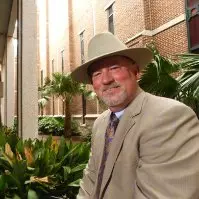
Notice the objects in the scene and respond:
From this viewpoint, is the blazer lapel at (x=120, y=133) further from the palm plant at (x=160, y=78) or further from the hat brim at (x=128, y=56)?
the palm plant at (x=160, y=78)

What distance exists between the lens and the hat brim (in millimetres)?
1776

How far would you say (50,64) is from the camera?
97.8 feet

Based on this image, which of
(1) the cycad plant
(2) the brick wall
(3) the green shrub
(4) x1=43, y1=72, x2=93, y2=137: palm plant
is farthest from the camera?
(3) the green shrub

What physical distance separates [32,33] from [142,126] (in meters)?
4.45

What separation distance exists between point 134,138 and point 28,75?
423cm

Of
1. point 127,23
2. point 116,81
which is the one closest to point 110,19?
point 127,23

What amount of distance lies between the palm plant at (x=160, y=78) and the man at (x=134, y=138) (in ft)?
8.87

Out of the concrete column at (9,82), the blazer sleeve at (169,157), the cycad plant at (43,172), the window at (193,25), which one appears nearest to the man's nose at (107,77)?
the blazer sleeve at (169,157)

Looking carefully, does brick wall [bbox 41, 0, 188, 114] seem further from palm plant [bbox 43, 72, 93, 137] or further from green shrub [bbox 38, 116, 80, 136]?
palm plant [bbox 43, 72, 93, 137]

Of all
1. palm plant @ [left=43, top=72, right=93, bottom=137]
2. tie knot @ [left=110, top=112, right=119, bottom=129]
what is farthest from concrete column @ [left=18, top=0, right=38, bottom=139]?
palm plant @ [left=43, top=72, right=93, bottom=137]

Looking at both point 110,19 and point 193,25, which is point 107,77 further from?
point 110,19

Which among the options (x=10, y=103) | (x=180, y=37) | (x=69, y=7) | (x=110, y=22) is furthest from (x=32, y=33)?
(x=69, y=7)

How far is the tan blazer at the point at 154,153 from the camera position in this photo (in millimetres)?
1330

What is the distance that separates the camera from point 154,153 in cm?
142
